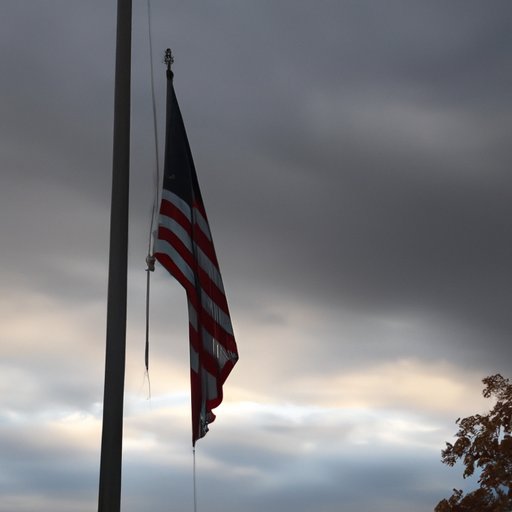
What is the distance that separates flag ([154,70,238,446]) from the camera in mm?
11984

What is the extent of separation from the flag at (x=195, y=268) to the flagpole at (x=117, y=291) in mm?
1325

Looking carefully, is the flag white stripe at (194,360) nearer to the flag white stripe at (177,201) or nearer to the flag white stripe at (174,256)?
the flag white stripe at (174,256)

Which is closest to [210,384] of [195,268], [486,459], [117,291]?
[195,268]

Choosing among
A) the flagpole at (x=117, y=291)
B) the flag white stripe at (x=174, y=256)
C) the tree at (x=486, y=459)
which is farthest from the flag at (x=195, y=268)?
the tree at (x=486, y=459)

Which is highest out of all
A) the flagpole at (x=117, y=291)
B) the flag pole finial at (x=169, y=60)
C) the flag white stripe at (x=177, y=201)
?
the flag pole finial at (x=169, y=60)

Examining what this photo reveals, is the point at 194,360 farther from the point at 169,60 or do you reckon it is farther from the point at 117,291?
the point at 169,60

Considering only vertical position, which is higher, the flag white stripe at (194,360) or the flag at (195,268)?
the flag at (195,268)

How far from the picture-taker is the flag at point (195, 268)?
12.0 metres

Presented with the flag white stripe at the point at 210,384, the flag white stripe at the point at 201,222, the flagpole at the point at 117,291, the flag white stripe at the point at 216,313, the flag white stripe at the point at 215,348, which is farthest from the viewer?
the flag white stripe at the point at 201,222

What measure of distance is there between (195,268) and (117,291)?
216 cm

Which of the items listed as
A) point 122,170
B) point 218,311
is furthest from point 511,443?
point 122,170

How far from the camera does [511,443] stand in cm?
3919

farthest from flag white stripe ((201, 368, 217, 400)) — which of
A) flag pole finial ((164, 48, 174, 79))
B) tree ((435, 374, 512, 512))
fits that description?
tree ((435, 374, 512, 512))

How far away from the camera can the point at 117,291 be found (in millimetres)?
10273
